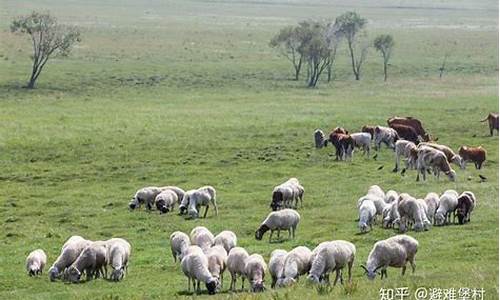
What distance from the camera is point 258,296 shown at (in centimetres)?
1530

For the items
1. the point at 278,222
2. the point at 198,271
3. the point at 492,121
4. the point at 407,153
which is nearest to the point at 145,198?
the point at 278,222

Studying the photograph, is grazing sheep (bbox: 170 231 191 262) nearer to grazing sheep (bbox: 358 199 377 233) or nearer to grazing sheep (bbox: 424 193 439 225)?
grazing sheep (bbox: 358 199 377 233)

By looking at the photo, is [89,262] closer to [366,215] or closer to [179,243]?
[179,243]

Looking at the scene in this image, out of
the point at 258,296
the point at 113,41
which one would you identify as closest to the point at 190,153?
the point at 258,296

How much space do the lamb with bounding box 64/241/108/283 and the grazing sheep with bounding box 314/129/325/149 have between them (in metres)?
21.3

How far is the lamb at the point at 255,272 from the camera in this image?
18094 mm

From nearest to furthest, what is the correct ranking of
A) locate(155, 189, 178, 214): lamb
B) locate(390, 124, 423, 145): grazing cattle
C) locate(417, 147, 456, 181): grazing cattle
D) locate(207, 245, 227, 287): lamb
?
locate(207, 245, 227, 287): lamb
locate(155, 189, 178, 214): lamb
locate(417, 147, 456, 181): grazing cattle
locate(390, 124, 423, 145): grazing cattle

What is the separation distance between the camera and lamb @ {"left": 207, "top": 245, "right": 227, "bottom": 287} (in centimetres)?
1917

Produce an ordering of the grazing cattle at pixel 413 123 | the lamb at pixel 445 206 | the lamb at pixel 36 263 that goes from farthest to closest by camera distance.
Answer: the grazing cattle at pixel 413 123
the lamb at pixel 445 206
the lamb at pixel 36 263

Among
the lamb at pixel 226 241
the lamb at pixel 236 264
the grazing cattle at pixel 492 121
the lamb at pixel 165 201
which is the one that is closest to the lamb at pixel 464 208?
the lamb at pixel 226 241

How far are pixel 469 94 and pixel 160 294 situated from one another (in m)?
48.2

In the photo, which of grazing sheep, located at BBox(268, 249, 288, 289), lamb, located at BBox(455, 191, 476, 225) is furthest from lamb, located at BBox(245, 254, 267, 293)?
lamb, located at BBox(455, 191, 476, 225)

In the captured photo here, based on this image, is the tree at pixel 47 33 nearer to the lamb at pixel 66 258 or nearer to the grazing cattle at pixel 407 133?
the grazing cattle at pixel 407 133

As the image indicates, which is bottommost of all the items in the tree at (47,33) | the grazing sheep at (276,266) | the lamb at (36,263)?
the lamb at (36,263)
